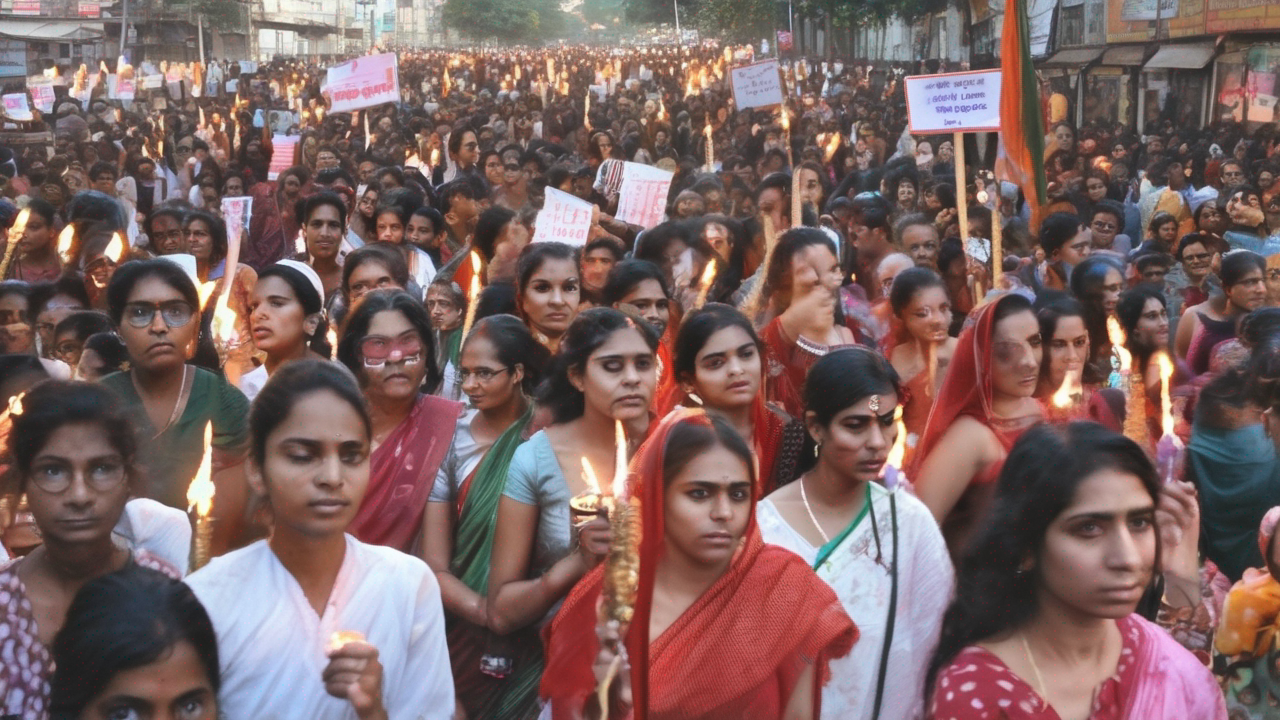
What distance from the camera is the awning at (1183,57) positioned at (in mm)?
20078

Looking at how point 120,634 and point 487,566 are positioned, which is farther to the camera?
point 487,566

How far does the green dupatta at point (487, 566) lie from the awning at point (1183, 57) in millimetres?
18455

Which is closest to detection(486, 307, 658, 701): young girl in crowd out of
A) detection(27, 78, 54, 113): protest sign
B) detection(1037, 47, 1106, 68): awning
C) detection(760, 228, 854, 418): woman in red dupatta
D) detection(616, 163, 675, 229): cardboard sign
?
detection(760, 228, 854, 418): woman in red dupatta

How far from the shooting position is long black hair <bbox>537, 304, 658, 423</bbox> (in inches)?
149

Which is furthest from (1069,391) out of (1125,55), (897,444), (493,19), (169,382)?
(493,19)

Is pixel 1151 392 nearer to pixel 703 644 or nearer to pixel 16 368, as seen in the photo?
pixel 703 644

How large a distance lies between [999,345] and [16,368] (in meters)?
2.49

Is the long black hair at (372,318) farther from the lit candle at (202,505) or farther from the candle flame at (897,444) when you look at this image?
the lit candle at (202,505)

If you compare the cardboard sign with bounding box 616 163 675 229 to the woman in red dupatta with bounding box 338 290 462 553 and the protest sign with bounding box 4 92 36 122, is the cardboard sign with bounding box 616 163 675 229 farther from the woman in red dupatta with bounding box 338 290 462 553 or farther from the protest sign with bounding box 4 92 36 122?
the protest sign with bounding box 4 92 36 122

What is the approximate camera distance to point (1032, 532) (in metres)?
2.30

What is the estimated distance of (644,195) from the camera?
27.3ft

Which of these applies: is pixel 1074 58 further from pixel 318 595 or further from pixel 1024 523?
pixel 318 595

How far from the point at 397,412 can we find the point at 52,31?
48.6m

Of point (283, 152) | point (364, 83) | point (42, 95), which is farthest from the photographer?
point (42, 95)
